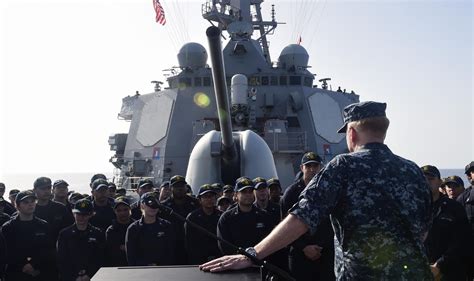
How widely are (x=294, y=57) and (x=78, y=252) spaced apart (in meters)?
12.5

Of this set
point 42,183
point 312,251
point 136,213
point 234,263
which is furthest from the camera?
point 136,213

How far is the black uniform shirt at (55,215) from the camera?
5227 millimetres

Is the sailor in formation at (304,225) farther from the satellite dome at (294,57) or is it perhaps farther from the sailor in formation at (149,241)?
the satellite dome at (294,57)

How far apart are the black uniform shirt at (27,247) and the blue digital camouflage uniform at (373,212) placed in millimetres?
3460

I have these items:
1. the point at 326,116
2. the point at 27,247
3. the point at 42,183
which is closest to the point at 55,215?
the point at 42,183

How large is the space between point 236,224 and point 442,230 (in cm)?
158

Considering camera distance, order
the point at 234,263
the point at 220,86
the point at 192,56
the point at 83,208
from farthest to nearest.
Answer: the point at 192,56, the point at 220,86, the point at 83,208, the point at 234,263

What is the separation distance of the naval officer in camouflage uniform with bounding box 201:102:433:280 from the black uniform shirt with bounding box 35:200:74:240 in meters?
3.75

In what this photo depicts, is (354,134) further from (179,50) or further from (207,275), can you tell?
(179,50)

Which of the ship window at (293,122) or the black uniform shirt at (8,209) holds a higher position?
the ship window at (293,122)

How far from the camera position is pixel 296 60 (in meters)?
15.9

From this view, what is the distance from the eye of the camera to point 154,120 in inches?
582

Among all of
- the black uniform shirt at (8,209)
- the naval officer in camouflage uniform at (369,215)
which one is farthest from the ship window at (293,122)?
the naval officer in camouflage uniform at (369,215)

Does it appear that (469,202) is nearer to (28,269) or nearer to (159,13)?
(28,269)
